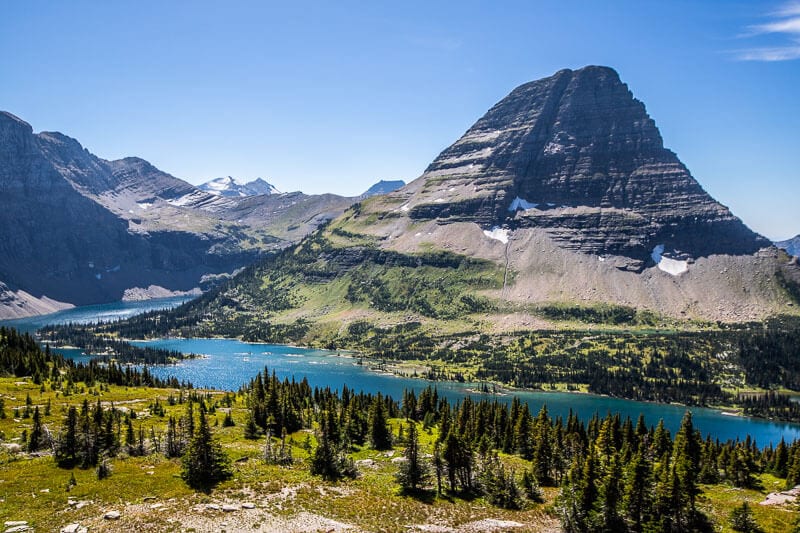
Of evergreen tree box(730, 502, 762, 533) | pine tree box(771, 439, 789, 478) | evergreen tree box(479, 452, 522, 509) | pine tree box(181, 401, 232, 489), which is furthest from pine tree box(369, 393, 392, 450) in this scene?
pine tree box(771, 439, 789, 478)

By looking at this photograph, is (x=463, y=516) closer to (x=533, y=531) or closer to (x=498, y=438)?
(x=533, y=531)

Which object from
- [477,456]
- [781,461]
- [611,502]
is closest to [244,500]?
[611,502]

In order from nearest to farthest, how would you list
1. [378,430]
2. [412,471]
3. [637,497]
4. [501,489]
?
1. [637,497]
2. [412,471]
3. [501,489]
4. [378,430]

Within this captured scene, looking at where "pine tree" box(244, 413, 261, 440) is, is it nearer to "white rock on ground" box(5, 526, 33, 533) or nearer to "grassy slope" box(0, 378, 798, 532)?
"grassy slope" box(0, 378, 798, 532)

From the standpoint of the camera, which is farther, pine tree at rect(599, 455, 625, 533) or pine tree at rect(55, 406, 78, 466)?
pine tree at rect(55, 406, 78, 466)

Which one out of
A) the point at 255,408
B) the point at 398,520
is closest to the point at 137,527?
the point at 398,520

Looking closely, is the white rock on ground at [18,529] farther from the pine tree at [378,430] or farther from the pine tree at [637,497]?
the pine tree at [378,430]

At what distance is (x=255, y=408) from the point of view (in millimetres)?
96375

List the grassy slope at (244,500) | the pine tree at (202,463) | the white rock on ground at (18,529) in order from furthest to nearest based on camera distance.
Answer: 1. the pine tree at (202,463)
2. the grassy slope at (244,500)
3. the white rock on ground at (18,529)

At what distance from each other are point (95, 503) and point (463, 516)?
125ft

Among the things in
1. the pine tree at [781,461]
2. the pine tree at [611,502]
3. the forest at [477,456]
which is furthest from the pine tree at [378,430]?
the pine tree at [781,461]

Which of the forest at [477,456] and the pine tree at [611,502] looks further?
the forest at [477,456]

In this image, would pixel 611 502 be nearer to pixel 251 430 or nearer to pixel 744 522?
pixel 744 522

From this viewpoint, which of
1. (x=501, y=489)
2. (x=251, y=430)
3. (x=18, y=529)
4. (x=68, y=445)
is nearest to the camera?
(x=18, y=529)
